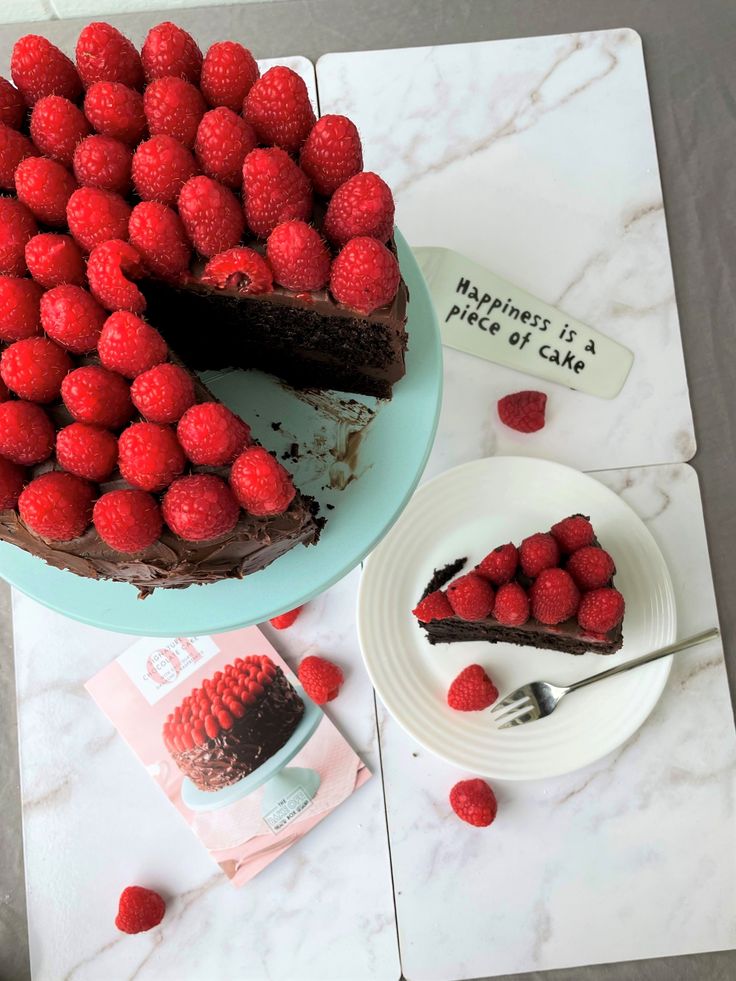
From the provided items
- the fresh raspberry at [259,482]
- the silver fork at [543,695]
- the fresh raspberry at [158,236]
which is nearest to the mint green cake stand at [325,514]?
the fresh raspberry at [259,482]

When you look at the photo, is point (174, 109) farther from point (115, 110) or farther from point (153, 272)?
point (153, 272)

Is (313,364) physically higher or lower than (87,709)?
higher

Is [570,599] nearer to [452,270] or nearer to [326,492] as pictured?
[326,492]

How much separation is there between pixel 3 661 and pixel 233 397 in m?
0.91

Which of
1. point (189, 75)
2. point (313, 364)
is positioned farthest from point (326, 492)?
point (189, 75)

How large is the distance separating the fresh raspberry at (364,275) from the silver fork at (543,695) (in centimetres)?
95

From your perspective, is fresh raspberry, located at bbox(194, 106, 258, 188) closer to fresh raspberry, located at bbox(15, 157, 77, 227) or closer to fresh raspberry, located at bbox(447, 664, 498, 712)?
fresh raspberry, located at bbox(15, 157, 77, 227)

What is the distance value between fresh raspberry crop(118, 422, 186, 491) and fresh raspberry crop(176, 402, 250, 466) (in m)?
0.02

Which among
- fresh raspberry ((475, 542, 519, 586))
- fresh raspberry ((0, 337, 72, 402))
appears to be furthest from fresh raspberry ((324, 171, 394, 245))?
fresh raspberry ((475, 542, 519, 586))

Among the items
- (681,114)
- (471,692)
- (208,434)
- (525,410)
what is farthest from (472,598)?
(681,114)

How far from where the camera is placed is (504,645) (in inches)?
70.4

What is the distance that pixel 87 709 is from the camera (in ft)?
6.03

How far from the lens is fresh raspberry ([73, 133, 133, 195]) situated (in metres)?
1.17

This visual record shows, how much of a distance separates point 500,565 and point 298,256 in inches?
30.8
